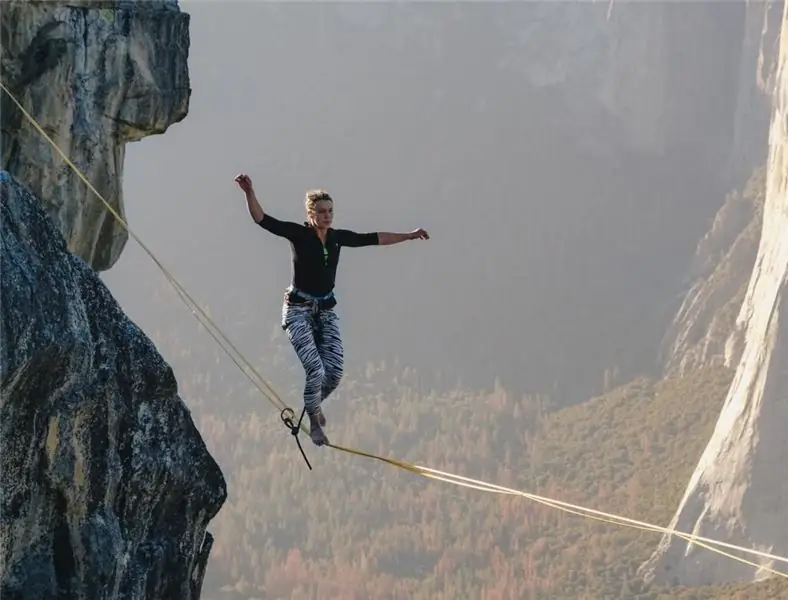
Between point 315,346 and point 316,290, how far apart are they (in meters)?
0.52

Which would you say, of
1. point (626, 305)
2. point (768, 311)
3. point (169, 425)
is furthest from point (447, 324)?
point (169, 425)

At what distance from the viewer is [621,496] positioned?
79.4 m

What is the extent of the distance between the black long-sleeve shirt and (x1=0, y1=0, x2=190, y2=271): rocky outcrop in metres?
5.72

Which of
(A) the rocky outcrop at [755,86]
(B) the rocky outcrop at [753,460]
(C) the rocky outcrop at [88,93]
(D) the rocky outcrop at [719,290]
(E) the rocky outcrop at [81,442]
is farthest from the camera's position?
(A) the rocky outcrop at [755,86]

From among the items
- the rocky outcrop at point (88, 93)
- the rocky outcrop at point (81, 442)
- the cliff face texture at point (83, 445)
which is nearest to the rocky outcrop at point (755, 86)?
the rocky outcrop at point (88, 93)

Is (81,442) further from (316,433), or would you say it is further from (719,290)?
(719,290)

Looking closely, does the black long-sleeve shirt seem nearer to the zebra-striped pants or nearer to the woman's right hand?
the zebra-striped pants

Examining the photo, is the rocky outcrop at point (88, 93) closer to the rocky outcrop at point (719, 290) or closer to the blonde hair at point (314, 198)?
the blonde hair at point (314, 198)

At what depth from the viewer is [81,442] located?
945cm

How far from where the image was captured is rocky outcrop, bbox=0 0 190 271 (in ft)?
51.4

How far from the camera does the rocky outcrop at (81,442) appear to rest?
28.4ft

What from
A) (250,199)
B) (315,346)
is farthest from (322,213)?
(315,346)

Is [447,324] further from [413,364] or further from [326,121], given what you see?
[326,121]

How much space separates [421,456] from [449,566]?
789 inches
